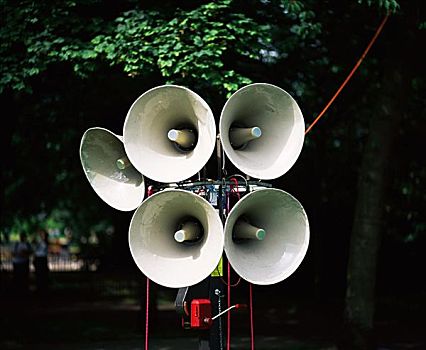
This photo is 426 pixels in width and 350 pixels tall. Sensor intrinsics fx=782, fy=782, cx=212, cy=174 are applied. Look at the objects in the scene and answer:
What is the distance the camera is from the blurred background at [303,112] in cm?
1027

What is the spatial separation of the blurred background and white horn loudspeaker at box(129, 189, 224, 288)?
324 cm

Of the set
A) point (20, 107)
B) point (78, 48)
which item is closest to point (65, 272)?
point (20, 107)

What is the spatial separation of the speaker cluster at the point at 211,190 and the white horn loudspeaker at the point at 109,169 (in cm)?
50

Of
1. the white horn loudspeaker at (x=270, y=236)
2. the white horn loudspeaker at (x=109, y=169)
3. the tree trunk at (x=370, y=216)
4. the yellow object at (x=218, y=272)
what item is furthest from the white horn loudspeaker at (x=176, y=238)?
the tree trunk at (x=370, y=216)

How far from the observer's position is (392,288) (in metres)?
18.7

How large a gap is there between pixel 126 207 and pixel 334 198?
38.4 ft

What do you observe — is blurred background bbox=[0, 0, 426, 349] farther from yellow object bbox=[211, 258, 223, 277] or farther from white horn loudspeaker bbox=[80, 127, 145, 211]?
yellow object bbox=[211, 258, 223, 277]

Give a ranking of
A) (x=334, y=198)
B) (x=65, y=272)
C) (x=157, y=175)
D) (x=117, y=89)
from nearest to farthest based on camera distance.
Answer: (x=157, y=175) < (x=117, y=89) < (x=334, y=198) < (x=65, y=272)

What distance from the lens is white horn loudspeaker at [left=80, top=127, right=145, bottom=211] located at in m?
7.67

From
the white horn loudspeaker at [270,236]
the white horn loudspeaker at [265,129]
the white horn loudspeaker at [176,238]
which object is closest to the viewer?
the white horn loudspeaker at [176,238]

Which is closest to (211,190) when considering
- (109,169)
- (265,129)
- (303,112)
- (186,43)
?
Result: (265,129)

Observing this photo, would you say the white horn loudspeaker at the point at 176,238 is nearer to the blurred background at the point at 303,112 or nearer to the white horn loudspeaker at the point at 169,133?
the white horn loudspeaker at the point at 169,133

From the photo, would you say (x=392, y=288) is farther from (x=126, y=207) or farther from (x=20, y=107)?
(x=126, y=207)

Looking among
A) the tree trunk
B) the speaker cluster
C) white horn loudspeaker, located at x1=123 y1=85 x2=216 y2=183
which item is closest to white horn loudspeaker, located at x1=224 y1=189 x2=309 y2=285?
the speaker cluster
